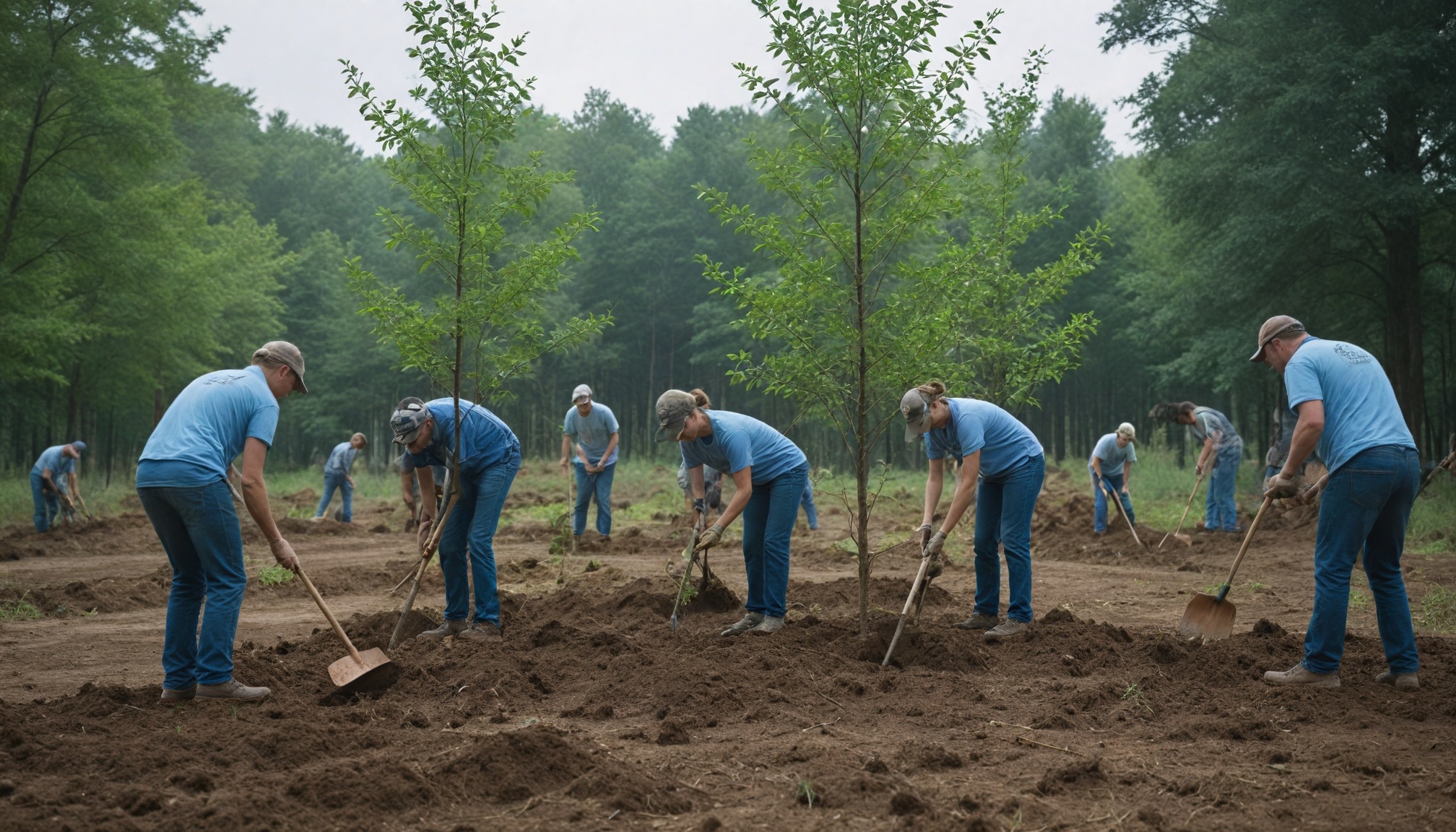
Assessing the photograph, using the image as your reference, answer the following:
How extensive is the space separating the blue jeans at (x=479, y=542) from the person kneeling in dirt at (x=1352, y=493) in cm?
464

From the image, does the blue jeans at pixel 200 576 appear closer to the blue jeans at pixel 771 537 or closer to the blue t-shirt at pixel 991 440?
the blue jeans at pixel 771 537

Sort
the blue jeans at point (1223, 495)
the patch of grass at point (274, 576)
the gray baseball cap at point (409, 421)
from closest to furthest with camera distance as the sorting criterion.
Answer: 1. the gray baseball cap at point (409, 421)
2. the patch of grass at point (274, 576)
3. the blue jeans at point (1223, 495)

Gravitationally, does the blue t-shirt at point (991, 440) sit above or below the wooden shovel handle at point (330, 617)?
above

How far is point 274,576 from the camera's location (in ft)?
35.4

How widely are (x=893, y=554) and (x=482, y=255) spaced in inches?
294

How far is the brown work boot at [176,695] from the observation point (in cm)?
525

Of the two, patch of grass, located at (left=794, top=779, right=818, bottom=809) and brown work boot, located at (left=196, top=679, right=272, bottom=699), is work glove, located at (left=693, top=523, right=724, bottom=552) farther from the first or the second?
patch of grass, located at (left=794, top=779, right=818, bottom=809)

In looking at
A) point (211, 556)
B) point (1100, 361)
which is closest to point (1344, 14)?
point (211, 556)

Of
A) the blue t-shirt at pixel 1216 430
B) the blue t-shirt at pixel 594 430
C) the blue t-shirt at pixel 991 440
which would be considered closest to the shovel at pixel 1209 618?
the blue t-shirt at pixel 991 440

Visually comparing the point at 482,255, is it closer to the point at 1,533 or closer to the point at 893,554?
the point at 893,554

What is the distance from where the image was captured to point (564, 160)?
4847 cm

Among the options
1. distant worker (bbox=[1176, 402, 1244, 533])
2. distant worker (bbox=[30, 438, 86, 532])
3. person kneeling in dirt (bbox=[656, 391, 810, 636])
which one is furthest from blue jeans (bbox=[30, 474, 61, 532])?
distant worker (bbox=[1176, 402, 1244, 533])

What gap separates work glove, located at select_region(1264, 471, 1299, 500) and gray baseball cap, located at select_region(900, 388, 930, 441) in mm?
1926

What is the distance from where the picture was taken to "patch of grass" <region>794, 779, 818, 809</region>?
150 inches
